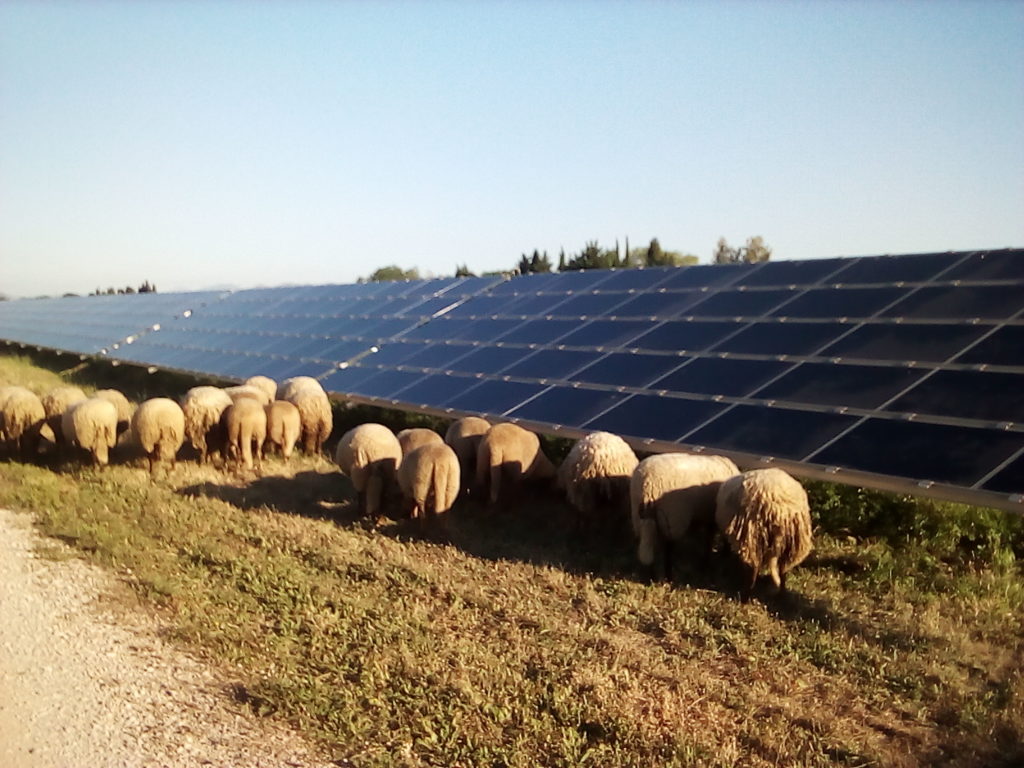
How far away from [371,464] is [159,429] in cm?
425

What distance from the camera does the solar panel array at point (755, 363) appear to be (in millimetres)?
9055

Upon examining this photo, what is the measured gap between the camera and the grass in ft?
18.9

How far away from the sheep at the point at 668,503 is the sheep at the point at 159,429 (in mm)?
7876

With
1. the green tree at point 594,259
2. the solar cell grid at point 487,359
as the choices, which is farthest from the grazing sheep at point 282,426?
the green tree at point 594,259

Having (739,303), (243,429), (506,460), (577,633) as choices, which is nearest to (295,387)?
(243,429)

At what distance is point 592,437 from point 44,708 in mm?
6306

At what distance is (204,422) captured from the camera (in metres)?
13.9

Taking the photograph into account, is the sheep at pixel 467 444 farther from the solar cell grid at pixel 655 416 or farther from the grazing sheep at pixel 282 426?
the grazing sheep at pixel 282 426

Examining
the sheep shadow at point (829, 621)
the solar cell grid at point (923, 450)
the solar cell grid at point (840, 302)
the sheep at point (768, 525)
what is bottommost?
the sheep shadow at point (829, 621)

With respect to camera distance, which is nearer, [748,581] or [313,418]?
[748,581]

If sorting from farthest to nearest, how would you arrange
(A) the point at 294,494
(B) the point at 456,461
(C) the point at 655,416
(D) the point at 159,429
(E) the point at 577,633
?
(D) the point at 159,429, (A) the point at 294,494, (C) the point at 655,416, (B) the point at 456,461, (E) the point at 577,633

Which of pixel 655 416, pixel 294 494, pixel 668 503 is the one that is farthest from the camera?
pixel 294 494

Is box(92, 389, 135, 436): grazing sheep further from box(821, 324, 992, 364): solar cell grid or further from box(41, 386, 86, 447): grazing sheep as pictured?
box(821, 324, 992, 364): solar cell grid

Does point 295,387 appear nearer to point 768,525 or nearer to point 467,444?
point 467,444
